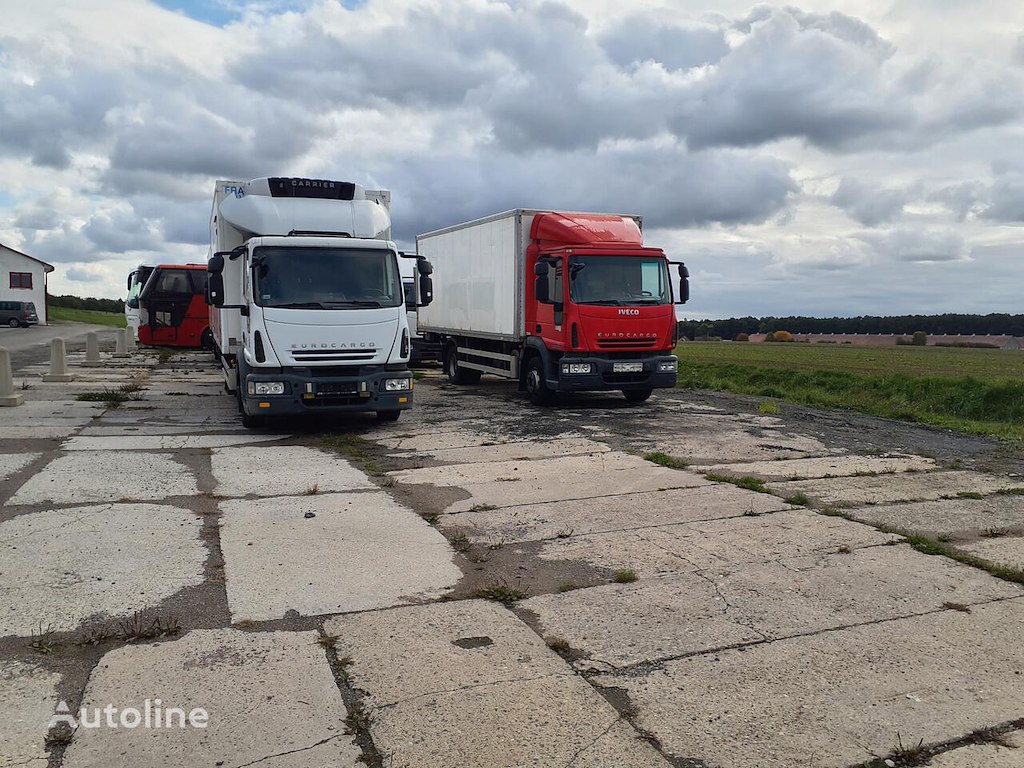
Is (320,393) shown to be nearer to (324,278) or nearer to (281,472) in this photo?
(324,278)

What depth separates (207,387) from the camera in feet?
58.3

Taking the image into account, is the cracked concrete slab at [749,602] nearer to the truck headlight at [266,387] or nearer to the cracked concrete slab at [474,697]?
the cracked concrete slab at [474,697]

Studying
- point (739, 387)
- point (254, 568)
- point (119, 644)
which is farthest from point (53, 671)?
point (739, 387)

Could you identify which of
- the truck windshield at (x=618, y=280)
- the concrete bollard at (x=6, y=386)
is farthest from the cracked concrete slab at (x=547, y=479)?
the concrete bollard at (x=6, y=386)

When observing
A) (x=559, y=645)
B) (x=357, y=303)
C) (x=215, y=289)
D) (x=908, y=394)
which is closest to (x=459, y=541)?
(x=559, y=645)

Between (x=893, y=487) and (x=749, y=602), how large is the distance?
4.11 meters

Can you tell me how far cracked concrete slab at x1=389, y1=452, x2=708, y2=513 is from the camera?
25.4 ft

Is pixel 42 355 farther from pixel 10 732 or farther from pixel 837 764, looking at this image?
pixel 837 764

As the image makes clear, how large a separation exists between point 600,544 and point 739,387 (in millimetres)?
14030

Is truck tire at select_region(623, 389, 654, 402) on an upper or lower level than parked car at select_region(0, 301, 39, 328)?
lower

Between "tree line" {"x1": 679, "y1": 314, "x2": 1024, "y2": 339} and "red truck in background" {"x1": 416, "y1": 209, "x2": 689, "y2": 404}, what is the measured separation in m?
54.9

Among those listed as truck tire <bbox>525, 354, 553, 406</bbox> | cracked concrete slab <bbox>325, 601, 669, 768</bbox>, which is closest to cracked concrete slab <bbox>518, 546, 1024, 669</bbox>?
cracked concrete slab <bbox>325, 601, 669, 768</bbox>

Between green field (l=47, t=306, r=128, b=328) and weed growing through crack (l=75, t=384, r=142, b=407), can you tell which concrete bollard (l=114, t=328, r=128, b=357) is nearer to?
weed growing through crack (l=75, t=384, r=142, b=407)

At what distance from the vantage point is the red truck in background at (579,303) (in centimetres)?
1374
